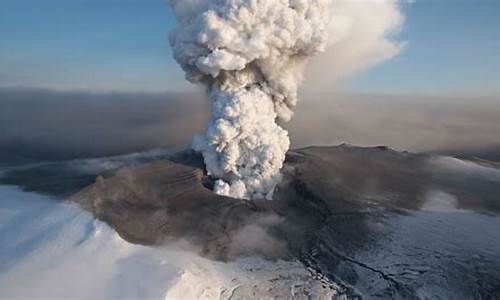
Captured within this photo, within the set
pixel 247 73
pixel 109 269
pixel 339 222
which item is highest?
pixel 247 73

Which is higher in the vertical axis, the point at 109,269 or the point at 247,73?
the point at 247,73

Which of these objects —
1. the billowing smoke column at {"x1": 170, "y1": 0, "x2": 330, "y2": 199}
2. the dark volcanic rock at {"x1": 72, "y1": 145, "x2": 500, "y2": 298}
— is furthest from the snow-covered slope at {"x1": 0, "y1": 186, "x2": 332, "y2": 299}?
the billowing smoke column at {"x1": 170, "y1": 0, "x2": 330, "y2": 199}

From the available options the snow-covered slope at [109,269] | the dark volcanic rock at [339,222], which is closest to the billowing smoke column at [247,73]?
the dark volcanic rock at [339,222]

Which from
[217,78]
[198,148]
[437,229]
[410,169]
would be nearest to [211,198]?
[198,148]

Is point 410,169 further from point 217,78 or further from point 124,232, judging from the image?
point 124,232

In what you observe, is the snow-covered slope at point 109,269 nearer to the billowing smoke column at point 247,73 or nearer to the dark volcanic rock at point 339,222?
the dark volcanic rock at point 339,222
